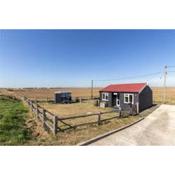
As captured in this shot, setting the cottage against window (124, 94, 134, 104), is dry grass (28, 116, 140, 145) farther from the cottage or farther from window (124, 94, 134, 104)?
window (124, 94, 134, 104)

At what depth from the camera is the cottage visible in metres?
14.8

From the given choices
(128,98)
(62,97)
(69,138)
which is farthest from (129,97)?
(62,97)

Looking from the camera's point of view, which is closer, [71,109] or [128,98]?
[128,98]

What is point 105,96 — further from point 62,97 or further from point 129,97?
point 62,97

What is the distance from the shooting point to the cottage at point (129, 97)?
584 inches

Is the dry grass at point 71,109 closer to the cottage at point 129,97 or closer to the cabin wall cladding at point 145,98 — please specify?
the cottage at point 129,97

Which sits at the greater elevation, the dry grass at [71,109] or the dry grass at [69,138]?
the dry grass at [69,138]

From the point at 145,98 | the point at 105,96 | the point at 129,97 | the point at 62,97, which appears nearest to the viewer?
the point at 129,97

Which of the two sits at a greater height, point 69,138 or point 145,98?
point 145,98

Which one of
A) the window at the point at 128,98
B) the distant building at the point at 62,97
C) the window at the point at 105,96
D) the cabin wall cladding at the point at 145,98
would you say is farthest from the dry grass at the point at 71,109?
the distant building at the point at 62,97

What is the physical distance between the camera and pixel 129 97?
1545 centimetres

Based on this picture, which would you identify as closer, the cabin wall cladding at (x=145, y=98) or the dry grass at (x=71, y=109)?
the dry grass at (x=71, y=109)

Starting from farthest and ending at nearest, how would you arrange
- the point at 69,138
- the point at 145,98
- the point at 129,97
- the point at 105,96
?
the point at 105,96
the point at 145,98
the point at 129,97
the point at 69,138
